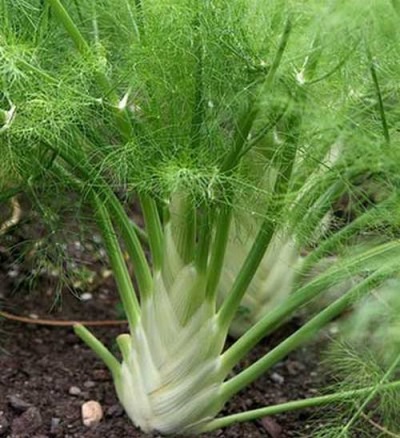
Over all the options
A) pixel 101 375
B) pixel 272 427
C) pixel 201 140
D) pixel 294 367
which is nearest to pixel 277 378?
pixel 294 367

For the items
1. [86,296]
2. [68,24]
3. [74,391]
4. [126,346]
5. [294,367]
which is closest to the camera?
[68,24]

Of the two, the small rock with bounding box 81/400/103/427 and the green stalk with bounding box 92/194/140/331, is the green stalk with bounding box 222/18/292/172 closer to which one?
the green stalk with bounding box 92/194/140/331

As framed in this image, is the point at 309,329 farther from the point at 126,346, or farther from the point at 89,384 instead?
the point at 89,384

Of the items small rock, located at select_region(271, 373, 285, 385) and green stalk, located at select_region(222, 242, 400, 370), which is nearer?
green stalk, located at select_region(222, 242, 400, 370)

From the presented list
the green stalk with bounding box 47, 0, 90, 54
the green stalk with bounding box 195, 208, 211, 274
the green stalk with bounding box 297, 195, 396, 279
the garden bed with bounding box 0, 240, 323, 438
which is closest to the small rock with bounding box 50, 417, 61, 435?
the garden bed with bounding box 0, 240, 323, 438

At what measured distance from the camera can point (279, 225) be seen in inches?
45.6

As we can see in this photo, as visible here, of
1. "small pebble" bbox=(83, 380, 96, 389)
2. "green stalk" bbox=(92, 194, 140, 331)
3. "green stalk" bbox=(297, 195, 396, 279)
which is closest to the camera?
"green stalk" bbox=(297, 195, 396, 279)

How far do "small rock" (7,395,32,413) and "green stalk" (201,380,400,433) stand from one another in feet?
0.88

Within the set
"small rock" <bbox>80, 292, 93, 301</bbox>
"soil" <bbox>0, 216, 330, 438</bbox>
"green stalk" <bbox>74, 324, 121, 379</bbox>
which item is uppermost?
"green stalk" <bbox>74, 324, 121, 379</bbox>

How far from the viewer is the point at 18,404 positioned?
1375mm

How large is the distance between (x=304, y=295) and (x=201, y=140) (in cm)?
25

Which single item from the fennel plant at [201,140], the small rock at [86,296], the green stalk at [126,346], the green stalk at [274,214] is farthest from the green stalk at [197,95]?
the small rock at [86,296]

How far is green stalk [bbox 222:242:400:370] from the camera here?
3.83ft

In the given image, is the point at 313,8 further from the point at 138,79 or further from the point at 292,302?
the point at 292,302
